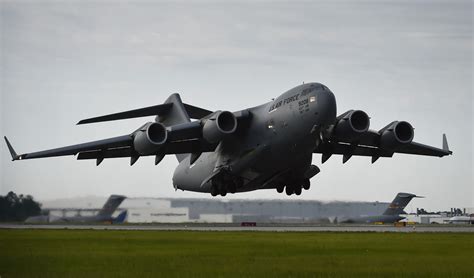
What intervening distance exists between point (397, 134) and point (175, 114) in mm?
12663

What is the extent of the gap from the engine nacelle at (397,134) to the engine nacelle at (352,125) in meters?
2.46

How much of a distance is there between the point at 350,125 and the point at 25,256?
1599 centimetres

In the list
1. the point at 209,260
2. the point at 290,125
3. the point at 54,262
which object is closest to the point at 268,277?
Answer: the point at 209,260

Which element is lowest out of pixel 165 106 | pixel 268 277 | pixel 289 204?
pixel 268 277

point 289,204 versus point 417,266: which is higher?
point 289,204

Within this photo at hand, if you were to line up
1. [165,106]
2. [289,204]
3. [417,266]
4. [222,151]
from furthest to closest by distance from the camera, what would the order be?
[289,204]
[165,106]
[222,151]
[417,266]

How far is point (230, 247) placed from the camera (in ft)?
78.5

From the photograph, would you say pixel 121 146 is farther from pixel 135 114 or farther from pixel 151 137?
pixel 135 114

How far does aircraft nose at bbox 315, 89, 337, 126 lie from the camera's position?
29.3m

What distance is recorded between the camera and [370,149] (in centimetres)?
3769

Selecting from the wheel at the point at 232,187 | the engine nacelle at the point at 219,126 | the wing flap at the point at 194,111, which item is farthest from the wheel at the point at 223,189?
the wing flap at the point at 194,111

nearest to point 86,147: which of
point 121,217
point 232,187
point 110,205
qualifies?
point 232,187

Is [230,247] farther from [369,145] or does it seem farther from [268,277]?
[369,145]

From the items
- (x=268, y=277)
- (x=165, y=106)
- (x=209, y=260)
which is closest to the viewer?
(x=268, y=277)
